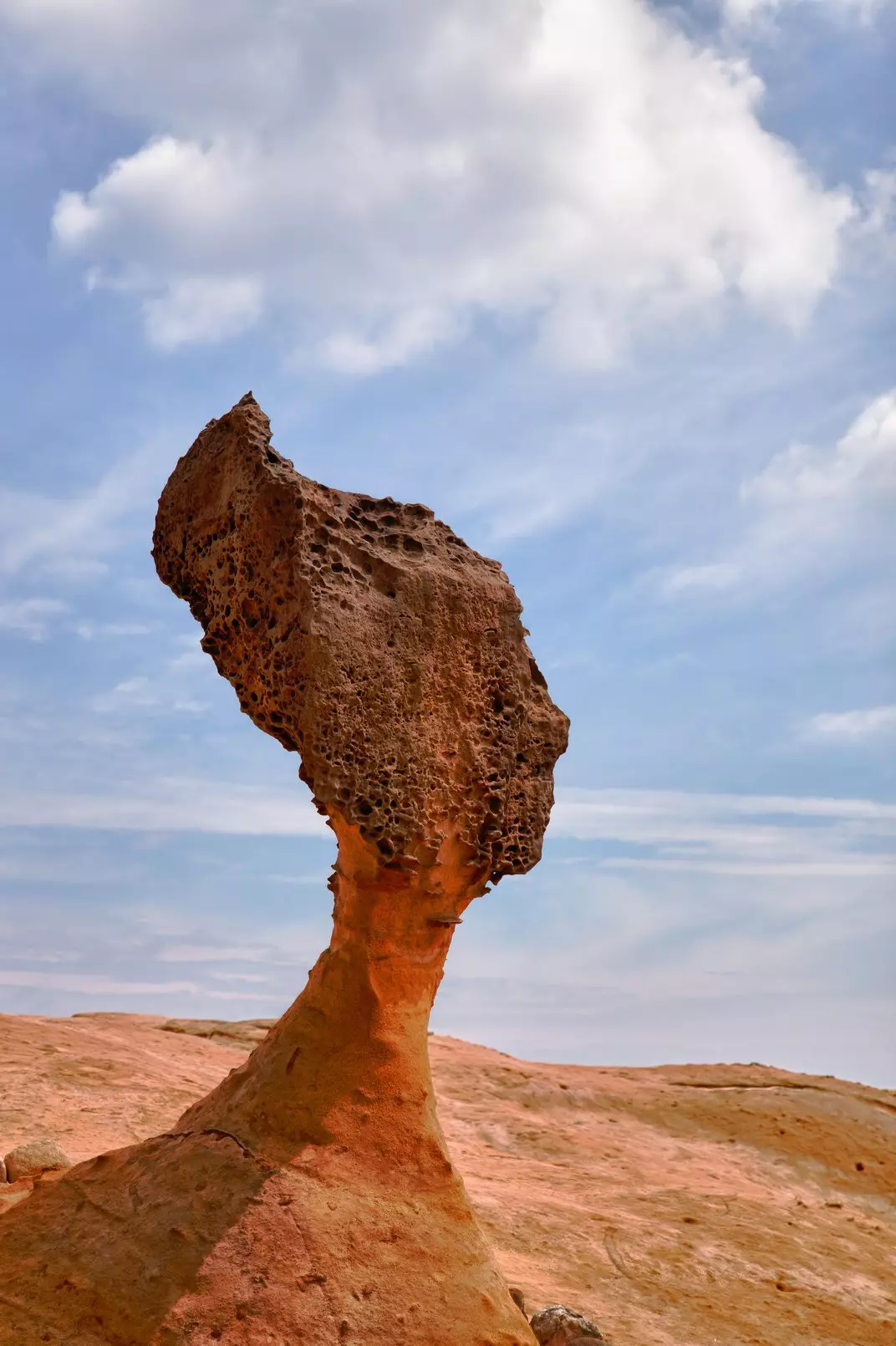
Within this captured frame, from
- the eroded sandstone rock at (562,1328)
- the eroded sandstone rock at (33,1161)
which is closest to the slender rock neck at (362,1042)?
the eroded sandstone rock at (562,1328)

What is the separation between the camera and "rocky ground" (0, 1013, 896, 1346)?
21.4 feet

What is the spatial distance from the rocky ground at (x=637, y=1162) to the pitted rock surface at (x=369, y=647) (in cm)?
242

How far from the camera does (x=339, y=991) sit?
15.3 feet

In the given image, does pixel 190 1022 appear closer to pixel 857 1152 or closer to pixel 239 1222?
pixel 857 1152

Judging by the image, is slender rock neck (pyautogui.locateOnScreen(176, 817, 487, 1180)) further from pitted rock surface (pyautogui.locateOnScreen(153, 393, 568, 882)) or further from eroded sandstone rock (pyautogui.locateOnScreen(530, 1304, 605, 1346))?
eroded sandstone rock (pyautogui.locateOnScreen(530, 1304, 605, 1346))

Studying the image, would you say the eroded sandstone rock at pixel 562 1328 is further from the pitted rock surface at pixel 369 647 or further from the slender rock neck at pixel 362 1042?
the pitted rock surface at pixel 369 647

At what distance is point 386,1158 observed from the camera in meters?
4.48

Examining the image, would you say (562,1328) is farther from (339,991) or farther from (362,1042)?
(339,991)

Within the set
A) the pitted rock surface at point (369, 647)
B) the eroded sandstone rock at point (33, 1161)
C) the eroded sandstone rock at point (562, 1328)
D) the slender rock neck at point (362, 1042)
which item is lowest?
the eroded sandstone rock at point (562, 1328)

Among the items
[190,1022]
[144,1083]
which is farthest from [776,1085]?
[144,1083]

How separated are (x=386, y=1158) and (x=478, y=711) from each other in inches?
70.4

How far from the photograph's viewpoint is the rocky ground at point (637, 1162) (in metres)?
6.52

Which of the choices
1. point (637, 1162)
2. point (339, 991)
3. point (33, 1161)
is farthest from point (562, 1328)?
point (637, 1162)

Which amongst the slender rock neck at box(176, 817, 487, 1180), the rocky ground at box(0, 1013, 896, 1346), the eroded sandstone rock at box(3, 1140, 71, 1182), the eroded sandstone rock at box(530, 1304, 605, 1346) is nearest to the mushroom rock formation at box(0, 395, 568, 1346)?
the slender rock neck at box(176, 817, 487, 1180)
